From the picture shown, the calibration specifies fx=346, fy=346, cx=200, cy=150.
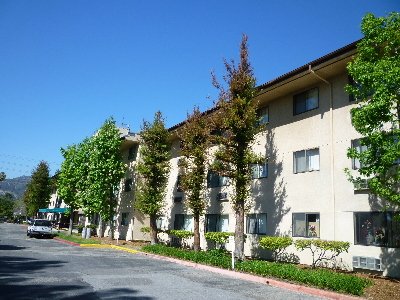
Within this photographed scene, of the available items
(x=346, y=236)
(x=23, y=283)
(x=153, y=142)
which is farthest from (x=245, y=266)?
(x=153, y=142)

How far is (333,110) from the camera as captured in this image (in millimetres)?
17078

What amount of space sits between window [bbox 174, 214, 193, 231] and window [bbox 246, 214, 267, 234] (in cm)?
666

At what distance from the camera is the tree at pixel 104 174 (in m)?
32.9

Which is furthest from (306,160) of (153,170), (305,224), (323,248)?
(153,170)

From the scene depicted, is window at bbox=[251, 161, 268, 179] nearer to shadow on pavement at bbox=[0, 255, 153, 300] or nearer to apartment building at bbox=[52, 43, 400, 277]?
apartment building at bbox=[52, 43, 400, 277]

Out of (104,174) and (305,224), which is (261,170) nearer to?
(305,224)

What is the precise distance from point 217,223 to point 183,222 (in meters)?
4.71

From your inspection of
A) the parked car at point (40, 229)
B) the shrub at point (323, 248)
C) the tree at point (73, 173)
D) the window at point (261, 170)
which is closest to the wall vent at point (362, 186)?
the shrub at point (323, 248)

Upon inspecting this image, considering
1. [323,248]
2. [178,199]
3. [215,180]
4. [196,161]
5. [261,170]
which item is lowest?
[323,248]

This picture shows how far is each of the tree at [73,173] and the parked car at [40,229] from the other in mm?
3735

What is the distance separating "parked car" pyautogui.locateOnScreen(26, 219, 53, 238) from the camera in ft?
110

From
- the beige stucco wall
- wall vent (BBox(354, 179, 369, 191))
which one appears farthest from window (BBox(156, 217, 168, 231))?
wall vent (BBox(354, 179, 369, 191))

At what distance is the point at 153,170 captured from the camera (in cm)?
2667

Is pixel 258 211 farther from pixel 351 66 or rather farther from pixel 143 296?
pixel 143 296
